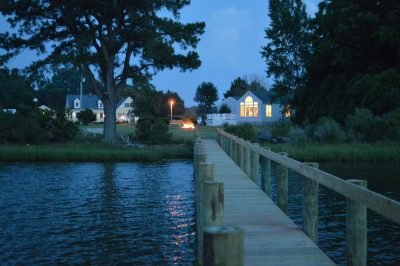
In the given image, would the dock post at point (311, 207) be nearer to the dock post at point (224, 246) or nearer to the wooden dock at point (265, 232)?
the wooden dock at point (265, 232)

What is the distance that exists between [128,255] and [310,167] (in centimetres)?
433

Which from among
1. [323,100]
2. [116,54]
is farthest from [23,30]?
[323,100]

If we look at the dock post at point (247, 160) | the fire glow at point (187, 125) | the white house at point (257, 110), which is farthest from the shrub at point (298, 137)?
the white house at point (257, 110)

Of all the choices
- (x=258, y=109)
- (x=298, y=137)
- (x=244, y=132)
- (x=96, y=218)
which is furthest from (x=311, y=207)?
(x=258, y=109)

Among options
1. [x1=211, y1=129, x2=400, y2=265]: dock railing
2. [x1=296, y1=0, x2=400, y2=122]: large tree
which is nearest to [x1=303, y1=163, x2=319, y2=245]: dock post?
[x1=211, y1=129, x2=400, y2=265]: dock railing

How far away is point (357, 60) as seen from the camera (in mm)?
37969

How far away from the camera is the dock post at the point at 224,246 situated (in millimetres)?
3295

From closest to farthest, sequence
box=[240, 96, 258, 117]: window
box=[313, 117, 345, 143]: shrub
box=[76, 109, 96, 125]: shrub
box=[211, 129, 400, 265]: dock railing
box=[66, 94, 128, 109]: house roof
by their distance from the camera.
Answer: box=[211, 129, 400, 265]: dock railing
box=[313, 117, 345, 143]: shrub
box=[240, 96, 258, 117]: window
box=[76, 109, 96, 125]: shrub
box=[66, 94, 128, 109]: house roof

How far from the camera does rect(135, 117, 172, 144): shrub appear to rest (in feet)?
119

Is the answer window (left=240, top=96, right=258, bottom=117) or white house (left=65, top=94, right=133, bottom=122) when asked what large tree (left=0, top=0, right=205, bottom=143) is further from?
white house (left=65, top=94, right=133, bottom=122)

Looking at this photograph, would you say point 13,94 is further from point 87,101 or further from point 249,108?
point 249,108

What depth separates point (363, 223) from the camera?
610 cm

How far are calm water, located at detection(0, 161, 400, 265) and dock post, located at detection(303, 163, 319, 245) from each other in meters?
1.82

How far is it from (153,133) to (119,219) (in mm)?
23345
